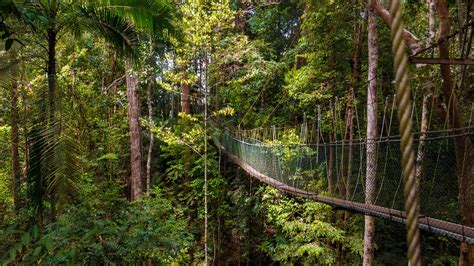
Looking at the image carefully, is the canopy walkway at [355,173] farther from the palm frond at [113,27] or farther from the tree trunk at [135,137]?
the palm frond at [113,27]

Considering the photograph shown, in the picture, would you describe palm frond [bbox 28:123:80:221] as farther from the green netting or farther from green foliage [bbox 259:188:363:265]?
green foliage [bbox 259:188:363:265]

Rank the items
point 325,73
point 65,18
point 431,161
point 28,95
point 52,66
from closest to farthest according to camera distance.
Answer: point 65,18
point 52,66
point 431,161
point 325,73
point 28,95

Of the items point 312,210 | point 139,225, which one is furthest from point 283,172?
point 139,225

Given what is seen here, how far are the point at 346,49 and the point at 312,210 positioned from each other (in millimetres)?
1953

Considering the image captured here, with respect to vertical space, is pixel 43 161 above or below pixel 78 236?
above

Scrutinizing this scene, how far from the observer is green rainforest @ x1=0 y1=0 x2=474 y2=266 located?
2129 mm

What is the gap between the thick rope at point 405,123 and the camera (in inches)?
13.4

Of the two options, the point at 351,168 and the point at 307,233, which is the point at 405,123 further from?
the point at 307,233

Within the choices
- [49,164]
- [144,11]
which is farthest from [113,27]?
[49,164]

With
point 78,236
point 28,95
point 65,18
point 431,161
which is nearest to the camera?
point 78,236

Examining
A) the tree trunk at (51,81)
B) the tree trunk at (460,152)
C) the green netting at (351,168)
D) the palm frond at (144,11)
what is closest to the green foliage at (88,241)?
the tree trunk at (51,81)

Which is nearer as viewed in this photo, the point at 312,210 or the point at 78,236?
the point at 78,236

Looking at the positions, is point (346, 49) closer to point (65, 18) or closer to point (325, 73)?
point (325, 73)

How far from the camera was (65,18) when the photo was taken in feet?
7.18
